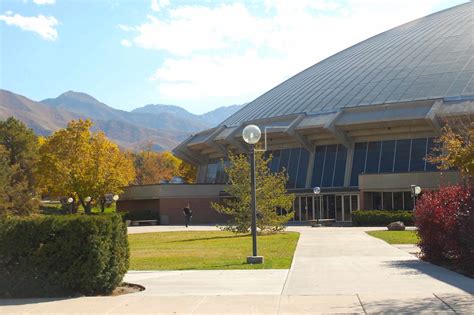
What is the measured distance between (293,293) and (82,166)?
53638 mm

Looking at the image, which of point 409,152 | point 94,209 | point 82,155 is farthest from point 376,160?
point 94,209

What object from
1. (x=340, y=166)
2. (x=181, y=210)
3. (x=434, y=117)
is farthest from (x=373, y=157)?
(x=181, y=210)

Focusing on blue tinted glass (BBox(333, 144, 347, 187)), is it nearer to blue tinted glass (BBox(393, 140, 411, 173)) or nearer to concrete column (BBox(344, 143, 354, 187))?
concrete column (BBox(344, 143, 354, 187))

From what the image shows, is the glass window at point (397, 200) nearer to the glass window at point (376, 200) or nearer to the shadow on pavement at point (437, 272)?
the glass window at point (376, 200)

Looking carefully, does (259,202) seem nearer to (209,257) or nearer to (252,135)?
(209,257)

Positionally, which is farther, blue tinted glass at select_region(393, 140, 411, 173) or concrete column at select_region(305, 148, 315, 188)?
concrete column at select_region(305, 148, 315, 188)

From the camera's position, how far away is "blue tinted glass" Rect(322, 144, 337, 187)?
5353cm

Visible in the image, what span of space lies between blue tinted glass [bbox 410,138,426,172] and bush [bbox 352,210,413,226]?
23.6 feet

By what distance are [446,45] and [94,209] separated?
178 ft

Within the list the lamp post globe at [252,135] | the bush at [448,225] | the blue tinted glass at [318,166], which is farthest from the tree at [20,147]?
the bush at [448,225]

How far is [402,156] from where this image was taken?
50.2 m

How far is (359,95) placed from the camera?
173 feet

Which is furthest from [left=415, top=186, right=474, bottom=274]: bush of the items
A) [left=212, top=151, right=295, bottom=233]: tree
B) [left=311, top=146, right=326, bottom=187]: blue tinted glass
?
[left=311, top=146, right=326, bottom=187]: blue tinted glass

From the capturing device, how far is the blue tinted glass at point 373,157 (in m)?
51.2
